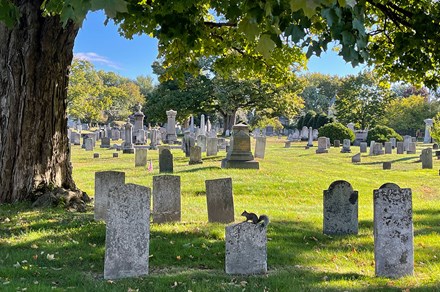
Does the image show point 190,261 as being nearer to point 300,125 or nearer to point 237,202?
point 237,202

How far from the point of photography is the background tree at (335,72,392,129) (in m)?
58.1

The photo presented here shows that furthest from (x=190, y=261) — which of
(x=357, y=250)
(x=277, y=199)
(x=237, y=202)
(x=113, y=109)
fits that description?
(x=113, y=109)

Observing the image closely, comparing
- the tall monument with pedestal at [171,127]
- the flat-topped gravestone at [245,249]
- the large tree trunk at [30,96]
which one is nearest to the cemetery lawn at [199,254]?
the flat-topped gravestone at [245,249]

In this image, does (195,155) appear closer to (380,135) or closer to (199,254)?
(199,254)

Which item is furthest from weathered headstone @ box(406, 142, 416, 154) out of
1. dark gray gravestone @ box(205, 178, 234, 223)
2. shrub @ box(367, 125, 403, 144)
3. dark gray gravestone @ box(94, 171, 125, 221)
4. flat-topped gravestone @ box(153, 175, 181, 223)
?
dark gray gravestone @ box(94, 171, 125, 221)

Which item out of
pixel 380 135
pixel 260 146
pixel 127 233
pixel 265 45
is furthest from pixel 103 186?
pixel 380 135

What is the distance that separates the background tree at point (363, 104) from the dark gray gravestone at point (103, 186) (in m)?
52.4

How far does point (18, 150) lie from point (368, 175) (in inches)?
552

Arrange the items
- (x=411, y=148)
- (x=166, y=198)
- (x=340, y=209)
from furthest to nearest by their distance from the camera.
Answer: (x=411, y=148), (x=166, y=198), (x=340, y=209)

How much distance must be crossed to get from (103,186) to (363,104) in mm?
55116

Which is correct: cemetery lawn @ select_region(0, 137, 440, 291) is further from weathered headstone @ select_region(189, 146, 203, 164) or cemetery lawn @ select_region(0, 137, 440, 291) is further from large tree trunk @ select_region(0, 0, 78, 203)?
weathered headstone @ select_region(189, 146, 203, 164)

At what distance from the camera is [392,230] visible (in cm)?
577

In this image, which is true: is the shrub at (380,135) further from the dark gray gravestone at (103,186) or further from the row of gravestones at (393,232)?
the row of gravestones at (393,232)

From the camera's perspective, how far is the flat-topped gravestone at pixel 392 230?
5.75 meters
